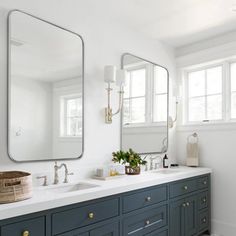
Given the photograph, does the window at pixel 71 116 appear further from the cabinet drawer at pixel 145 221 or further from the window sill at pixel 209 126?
the window sill at pixel 209 126

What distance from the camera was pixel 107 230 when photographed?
2090 mm

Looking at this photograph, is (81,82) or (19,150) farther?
(81,82)

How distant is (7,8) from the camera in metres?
2.11

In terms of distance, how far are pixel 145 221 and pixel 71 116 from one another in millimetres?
1178

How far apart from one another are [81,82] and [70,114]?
13.3 inches

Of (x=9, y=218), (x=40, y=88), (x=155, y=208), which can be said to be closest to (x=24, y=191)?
(x=9, y=218)

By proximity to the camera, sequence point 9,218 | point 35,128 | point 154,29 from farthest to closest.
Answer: point 154,29 < point 35,128 < point 9,218

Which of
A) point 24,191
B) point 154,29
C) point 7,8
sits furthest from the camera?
point 154,29

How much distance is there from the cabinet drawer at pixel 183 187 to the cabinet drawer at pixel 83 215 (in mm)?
895

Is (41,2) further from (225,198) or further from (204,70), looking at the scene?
(225,198)

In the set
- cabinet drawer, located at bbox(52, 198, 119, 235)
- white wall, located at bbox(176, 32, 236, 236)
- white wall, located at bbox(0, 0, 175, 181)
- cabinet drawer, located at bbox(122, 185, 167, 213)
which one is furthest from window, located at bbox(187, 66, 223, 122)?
cabinet drawer, located at bbox(52, 198, 119, 235)

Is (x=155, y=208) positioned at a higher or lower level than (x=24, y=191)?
lower

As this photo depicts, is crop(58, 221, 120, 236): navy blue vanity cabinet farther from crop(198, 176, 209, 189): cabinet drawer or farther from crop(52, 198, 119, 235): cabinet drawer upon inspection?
crop(198, 176, 209, 189): cabinet drawer

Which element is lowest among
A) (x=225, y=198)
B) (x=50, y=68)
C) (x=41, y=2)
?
(x=225, y=198)
